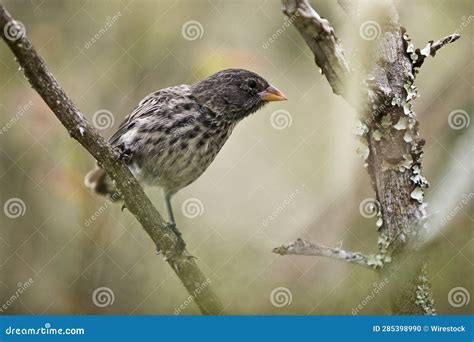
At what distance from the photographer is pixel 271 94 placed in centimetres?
410

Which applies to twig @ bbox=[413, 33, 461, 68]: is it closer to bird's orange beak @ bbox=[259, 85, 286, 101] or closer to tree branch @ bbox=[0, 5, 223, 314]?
bird's orange beak @ bbox=[259, 85, 286, 101]

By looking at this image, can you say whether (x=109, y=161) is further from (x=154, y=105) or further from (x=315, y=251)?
(x=315, y=251)

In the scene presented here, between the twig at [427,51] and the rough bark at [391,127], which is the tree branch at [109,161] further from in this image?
the twig at [427,51]

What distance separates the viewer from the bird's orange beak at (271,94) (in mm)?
4055

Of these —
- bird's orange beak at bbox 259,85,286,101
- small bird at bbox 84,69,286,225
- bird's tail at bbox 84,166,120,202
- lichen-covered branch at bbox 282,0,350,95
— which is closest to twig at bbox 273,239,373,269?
lichen-covered branch at bbox 282,0,350,95

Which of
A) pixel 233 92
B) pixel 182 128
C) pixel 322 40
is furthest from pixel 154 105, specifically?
pixel 322 40

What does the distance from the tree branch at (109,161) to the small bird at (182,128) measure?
428mm

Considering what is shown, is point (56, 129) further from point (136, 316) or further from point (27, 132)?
point (136, 316)

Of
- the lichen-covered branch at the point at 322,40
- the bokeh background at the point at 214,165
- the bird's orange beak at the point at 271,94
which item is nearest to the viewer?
the lichen-covered branch at the point at 322,40

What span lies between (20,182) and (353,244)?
6.74 feet

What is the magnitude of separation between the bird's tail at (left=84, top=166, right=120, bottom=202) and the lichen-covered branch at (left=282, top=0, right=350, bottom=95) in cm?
188

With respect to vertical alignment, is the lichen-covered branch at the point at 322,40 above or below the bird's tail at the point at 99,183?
above

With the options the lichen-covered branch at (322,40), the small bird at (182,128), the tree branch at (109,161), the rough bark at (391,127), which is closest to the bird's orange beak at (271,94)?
the small bird at (182,128)

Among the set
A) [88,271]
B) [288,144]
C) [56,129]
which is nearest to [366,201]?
[288,144]
